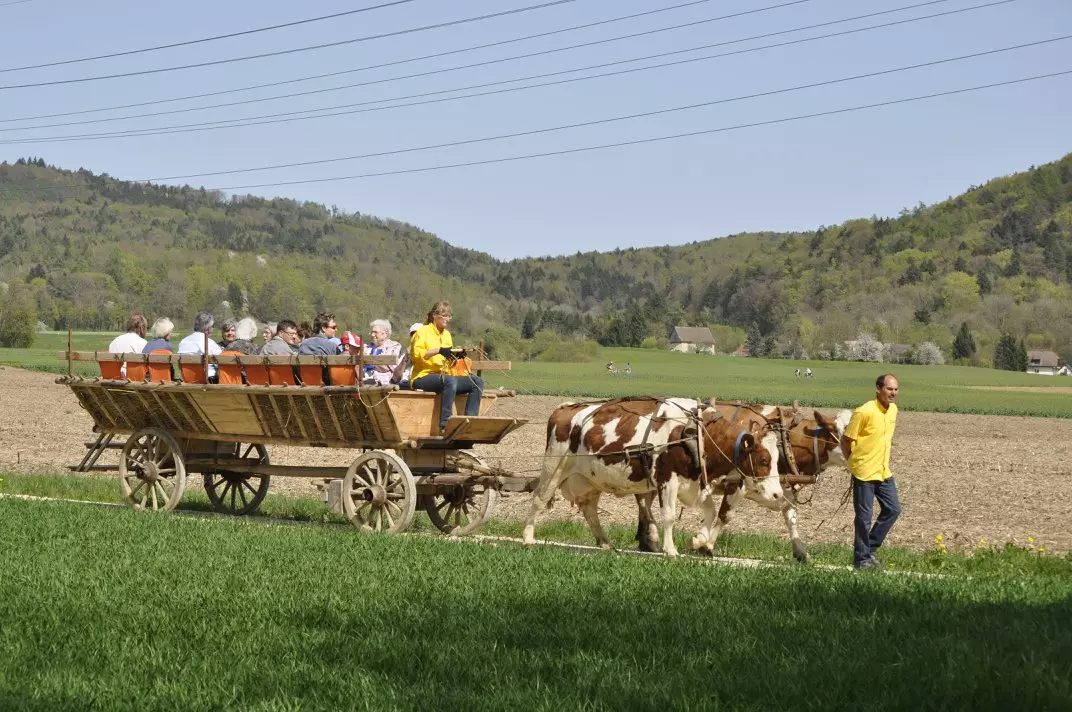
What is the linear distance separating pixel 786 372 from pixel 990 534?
9209 cm

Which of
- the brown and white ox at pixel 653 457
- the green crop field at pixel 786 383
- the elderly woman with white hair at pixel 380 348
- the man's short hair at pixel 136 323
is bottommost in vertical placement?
the green crop field at pixel 786 383

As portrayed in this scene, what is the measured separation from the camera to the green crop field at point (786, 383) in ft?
212

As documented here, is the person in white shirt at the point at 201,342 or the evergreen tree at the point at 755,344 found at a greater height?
the person in white shirt at the point at 201,342

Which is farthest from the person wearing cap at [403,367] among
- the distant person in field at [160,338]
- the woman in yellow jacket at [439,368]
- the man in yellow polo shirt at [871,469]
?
the man in yellow polo shirt at [871,469]

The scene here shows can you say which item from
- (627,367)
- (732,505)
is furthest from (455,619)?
(627,367)

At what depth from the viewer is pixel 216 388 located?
1558 centimetres

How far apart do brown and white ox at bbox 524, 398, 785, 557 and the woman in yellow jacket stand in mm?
1096

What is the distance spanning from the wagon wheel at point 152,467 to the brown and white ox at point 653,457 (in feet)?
16.2

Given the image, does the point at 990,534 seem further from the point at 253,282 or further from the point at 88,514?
the point at 253,282

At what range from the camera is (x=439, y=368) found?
15.0 metres

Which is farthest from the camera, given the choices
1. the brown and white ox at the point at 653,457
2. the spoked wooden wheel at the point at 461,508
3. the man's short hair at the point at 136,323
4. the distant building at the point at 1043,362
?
the distant building at the point at 1043,362

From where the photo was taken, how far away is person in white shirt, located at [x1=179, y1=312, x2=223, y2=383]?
16.4m

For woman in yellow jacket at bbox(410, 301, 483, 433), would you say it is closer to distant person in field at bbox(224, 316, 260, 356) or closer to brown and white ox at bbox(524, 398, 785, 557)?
brown and white ox at bbox(524, 398, 785, 557)

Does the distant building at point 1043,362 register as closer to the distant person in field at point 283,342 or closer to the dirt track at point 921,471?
the dirt track at point 921,471
